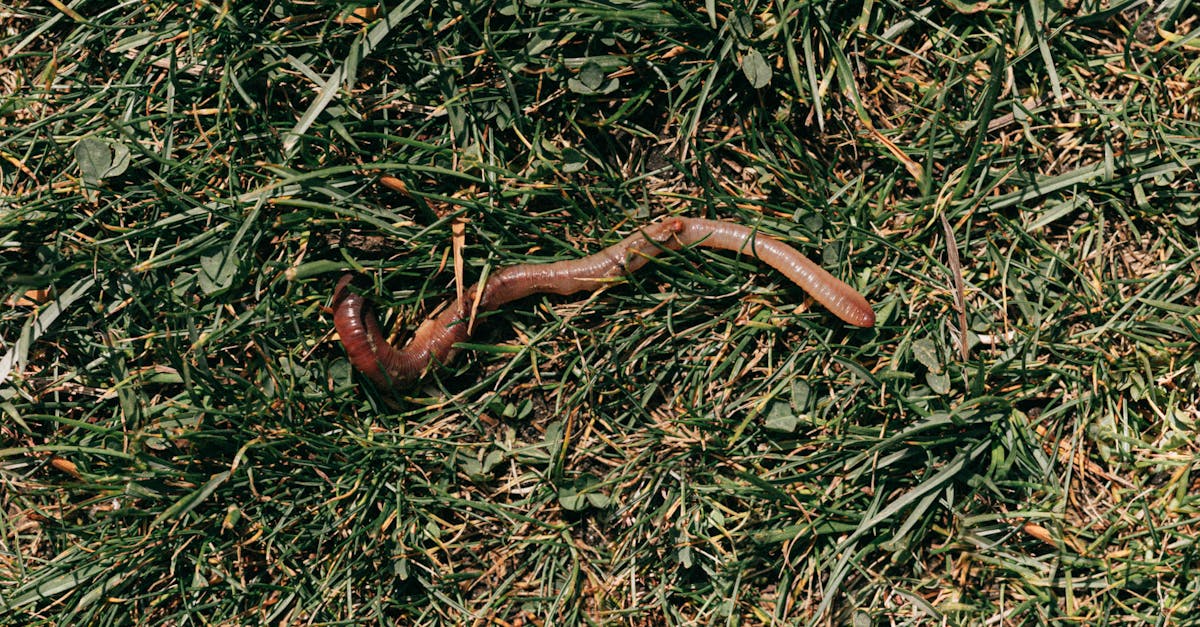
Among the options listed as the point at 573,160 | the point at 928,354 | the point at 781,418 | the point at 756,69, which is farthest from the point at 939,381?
the point at 573,160

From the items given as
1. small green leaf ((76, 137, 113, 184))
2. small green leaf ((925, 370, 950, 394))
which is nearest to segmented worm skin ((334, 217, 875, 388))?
small green leaf ((925, 370, 950, 394))

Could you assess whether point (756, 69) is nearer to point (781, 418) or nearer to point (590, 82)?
point (590, 82)

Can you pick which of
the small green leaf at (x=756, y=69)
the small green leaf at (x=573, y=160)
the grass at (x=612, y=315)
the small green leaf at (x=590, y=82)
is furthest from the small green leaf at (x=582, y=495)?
the small green leaf at (x=756, y=69)

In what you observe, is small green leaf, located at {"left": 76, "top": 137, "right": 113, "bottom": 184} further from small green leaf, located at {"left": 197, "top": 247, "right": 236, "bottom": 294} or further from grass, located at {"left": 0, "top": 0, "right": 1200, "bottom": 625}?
small green leaf, located at {"left": 197, "top": 247, "right": 236, "bottom": 294}

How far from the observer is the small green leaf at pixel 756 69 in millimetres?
3816

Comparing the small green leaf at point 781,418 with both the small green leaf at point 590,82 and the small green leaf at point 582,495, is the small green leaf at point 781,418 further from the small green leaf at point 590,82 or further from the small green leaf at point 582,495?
the small green leaf at point 590,82

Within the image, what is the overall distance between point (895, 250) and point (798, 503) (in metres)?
1.21

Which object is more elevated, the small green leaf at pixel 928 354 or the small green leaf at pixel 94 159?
the small green leaf at pixel 94 159

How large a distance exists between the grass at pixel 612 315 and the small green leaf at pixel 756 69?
12mm

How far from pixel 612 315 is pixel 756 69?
4.17 feet

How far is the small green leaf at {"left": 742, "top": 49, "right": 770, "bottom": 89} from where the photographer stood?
3.82 metres

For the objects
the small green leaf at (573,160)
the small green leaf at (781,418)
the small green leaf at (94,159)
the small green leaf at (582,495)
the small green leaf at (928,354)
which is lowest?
the small green leaf at (582,495)

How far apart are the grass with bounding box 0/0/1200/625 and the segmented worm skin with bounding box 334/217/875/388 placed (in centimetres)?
10

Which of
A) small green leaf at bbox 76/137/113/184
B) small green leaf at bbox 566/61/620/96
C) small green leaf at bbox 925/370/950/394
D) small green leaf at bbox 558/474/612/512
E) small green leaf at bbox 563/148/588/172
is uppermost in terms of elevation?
small green leaf at bbox 566/61/620/96
